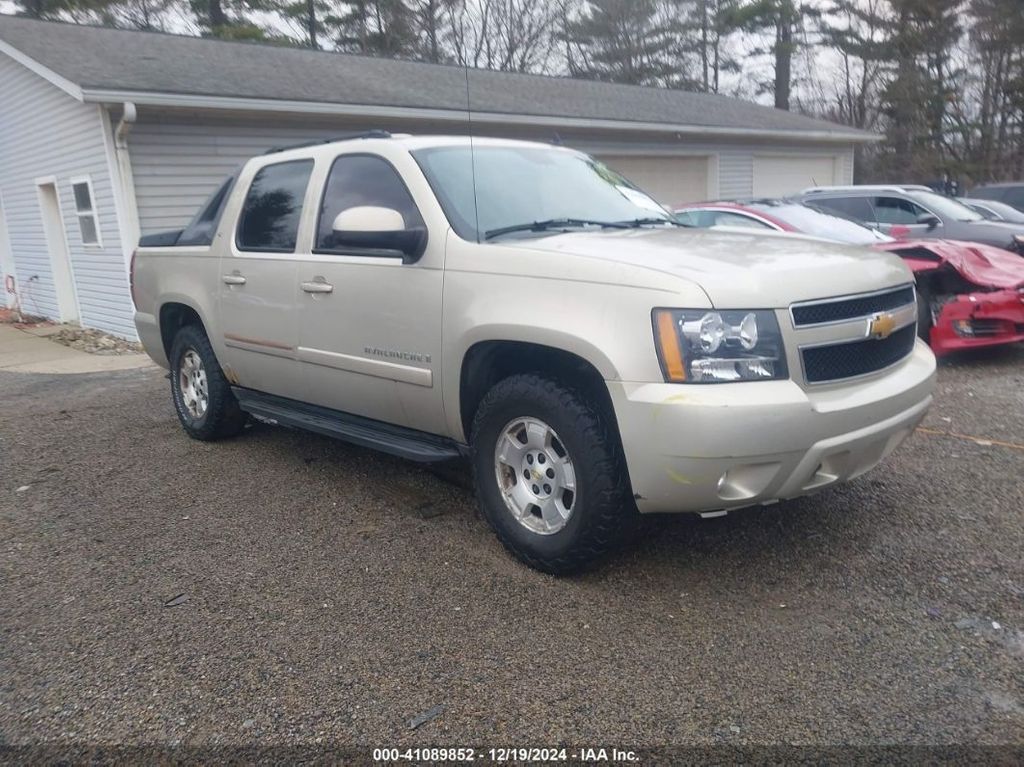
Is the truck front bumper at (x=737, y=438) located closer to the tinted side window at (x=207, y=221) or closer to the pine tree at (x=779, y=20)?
the tinted side window at (x=207, y=221)

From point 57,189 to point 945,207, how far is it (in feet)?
39.8

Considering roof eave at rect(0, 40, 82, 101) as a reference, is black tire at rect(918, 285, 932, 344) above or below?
below

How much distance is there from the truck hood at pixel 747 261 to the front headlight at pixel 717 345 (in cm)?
6

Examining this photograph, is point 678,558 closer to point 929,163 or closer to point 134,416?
point 134,416

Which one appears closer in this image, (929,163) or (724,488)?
(724,488)

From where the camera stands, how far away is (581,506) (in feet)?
11.2

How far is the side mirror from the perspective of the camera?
12.9ft

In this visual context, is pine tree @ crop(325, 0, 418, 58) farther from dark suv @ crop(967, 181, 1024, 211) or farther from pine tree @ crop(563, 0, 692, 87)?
dark suv @ crop(967, 181, 1024, 211)

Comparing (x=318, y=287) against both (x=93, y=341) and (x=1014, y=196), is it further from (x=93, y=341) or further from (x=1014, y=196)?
(x=1014, y=196)

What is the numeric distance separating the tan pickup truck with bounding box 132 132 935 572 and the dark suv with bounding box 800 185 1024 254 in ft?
23.2

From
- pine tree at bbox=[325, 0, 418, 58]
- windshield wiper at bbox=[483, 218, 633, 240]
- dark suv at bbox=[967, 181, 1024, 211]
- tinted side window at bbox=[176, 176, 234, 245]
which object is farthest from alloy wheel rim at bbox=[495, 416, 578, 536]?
pine tree at bbox=[325, 0, 418, 58]

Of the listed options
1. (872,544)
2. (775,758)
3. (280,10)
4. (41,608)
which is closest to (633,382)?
(775,758)

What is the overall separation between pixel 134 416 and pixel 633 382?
5.14 m

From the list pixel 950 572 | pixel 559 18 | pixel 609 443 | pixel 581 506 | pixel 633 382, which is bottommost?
pixel 950 572
